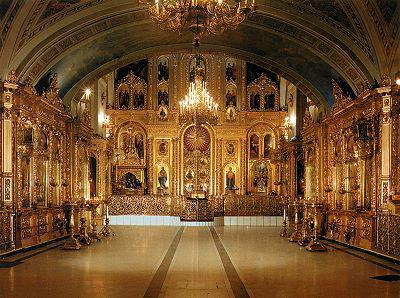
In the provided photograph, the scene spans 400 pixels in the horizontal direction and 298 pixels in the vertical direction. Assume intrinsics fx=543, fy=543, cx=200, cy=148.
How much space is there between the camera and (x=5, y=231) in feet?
38.4

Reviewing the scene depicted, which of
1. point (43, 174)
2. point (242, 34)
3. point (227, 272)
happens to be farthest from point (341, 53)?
point (43, 174)

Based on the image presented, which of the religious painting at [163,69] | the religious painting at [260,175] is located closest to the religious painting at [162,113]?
the religious painting at [163,69]

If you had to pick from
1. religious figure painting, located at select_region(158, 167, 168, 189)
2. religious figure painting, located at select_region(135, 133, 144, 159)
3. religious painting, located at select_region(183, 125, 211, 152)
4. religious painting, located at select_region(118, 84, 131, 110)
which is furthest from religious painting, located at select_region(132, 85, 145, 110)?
religious figure painting, located at select_region(158, 167, 168, 189)

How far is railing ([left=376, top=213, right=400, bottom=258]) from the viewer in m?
10.9

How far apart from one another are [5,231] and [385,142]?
8.56m

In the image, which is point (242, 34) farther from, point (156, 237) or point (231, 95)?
point (231, 95)

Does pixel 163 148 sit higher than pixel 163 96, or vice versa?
pixel 163 96

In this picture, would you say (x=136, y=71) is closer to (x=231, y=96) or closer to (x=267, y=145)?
(x=231, y=96)

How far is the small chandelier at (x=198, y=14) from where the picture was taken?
7.97 m

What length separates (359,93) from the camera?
14000 millimetres

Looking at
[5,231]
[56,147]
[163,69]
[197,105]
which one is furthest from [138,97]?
[5,231]

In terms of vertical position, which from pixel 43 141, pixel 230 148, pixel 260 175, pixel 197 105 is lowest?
pixel 260 175

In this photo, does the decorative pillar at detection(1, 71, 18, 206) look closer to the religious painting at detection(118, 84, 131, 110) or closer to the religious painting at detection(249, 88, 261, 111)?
the religious painting at detection(118, 84, 131, 110)

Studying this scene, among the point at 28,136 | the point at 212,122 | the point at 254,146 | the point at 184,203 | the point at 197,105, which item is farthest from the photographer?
the point at 254,146
